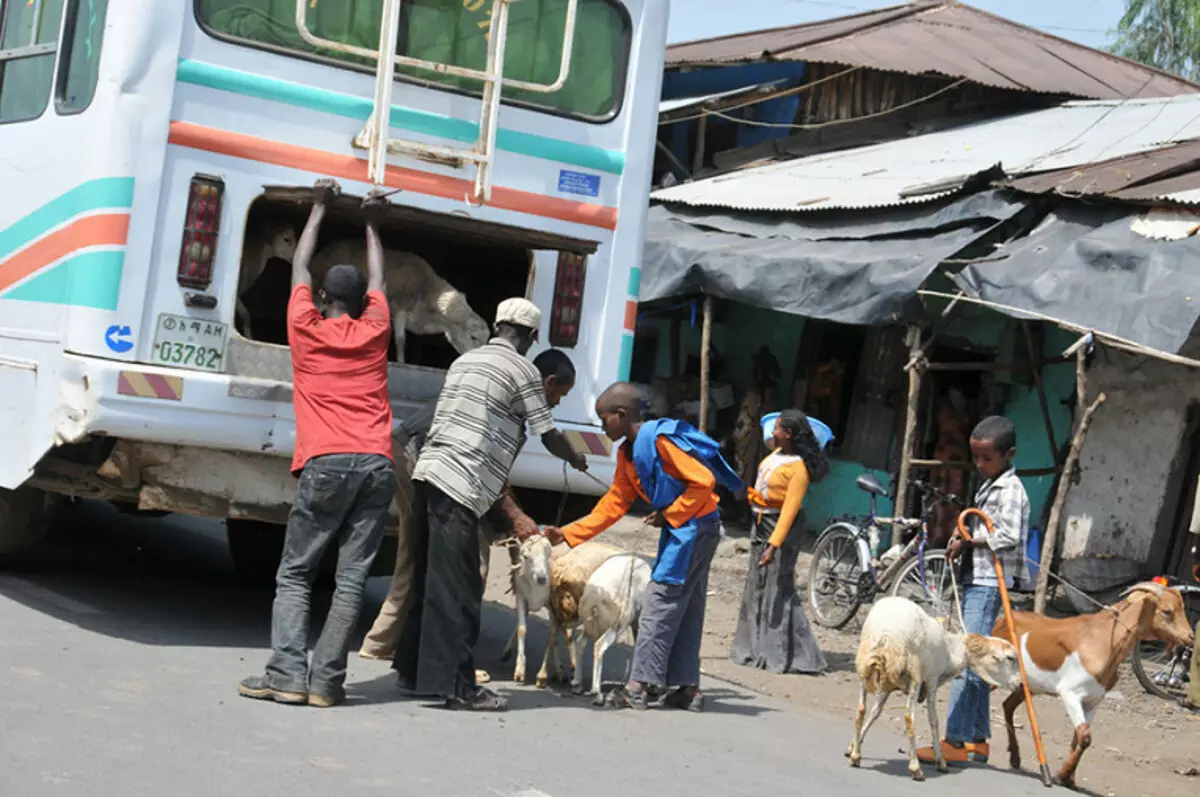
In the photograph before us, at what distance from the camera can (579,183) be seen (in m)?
7.96

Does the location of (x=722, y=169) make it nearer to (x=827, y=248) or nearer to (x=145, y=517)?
(x=827, y=248)

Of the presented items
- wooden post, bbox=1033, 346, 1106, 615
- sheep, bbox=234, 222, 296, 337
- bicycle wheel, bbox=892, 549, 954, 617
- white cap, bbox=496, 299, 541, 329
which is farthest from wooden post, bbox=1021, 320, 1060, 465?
sheep, bbox=234, 222, 296, 337

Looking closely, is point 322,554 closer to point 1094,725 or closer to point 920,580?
point 1094,725

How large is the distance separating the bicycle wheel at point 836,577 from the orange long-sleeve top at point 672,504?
14.0ft

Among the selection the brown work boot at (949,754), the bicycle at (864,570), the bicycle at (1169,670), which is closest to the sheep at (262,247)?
the brown work boot at (949,754)

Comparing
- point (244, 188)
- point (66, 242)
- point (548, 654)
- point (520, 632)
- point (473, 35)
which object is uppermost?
point (473, 35)

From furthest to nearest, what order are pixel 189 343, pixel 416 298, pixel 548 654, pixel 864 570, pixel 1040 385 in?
pixel 1040 385
pixel 864 570
pixel 416 298
pixel 548 654
pixel 189 343

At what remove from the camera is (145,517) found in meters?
11.9

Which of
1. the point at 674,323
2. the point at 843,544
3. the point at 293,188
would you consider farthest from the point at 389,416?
the point at 674,323

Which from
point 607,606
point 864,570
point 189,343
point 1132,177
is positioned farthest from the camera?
point 1132,177

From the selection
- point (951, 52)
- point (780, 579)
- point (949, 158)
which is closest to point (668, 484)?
point (780, 579)

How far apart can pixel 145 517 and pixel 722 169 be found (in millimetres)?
10462

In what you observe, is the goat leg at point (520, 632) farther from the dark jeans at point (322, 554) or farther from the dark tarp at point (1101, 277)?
the dark tarp at point (1101, 277)

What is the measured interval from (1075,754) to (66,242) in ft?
16.3
